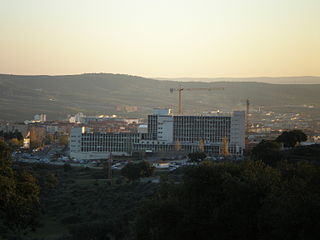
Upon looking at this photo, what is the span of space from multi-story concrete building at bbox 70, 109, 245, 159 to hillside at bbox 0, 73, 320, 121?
1905 inches

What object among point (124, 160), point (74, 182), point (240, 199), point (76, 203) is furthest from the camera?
point (124, 160)

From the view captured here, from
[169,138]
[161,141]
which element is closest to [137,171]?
[161,141]

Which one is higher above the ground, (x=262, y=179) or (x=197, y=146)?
(x=262, y=179)

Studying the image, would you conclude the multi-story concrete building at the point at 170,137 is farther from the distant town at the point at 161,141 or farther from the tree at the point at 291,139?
the tree at the point at 291,139

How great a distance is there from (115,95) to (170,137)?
304 ft

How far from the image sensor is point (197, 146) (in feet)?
177

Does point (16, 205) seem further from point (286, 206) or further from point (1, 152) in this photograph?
point (286, 206)

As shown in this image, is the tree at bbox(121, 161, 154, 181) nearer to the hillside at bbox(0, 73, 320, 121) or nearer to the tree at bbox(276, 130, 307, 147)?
the tree at bbox(276, 130, 307, 147)

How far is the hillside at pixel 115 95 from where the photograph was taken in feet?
389

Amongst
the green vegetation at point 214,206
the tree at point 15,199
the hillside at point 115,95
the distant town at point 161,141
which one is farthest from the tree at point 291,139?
the hillside at point 115,95

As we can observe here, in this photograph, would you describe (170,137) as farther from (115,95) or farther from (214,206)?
(115,95)

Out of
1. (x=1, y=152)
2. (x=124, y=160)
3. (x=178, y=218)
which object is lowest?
(x=124, y=160)

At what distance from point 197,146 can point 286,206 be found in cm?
4151

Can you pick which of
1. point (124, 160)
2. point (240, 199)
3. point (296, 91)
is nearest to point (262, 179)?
point (240, 199)
